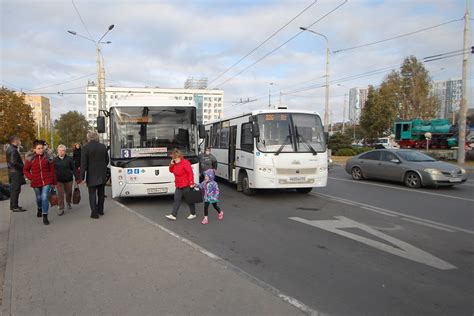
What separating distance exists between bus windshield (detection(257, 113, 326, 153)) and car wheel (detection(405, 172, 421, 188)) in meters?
4.60

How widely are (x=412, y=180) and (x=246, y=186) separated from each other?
638 cm

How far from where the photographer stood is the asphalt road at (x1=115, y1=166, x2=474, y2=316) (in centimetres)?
404

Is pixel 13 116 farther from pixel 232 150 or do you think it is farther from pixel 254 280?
pixel 254 280

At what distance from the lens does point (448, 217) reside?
8.18 m

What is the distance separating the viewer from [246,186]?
11.6 meters

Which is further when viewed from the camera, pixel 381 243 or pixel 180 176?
pixel 180 176

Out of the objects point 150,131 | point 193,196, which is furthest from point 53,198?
point 193,196

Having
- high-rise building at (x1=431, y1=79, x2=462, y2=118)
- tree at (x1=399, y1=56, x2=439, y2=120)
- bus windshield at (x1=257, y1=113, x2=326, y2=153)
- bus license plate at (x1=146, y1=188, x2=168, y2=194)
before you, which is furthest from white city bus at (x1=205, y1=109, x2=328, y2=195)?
high-rise building at (x1=431, y1=79, x2=462, y2=118)

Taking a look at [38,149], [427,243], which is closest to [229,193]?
[38,149]

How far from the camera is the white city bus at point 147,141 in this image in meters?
9.51

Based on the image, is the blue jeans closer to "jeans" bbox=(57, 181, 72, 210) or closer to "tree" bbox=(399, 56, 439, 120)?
"jeans" bbox=(57, 181, 72, 210)

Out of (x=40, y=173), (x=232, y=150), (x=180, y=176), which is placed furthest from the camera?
(x=232, y=150)

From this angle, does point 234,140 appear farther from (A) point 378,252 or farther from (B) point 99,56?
(B) point 99,56

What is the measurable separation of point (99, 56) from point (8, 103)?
26.2ft
